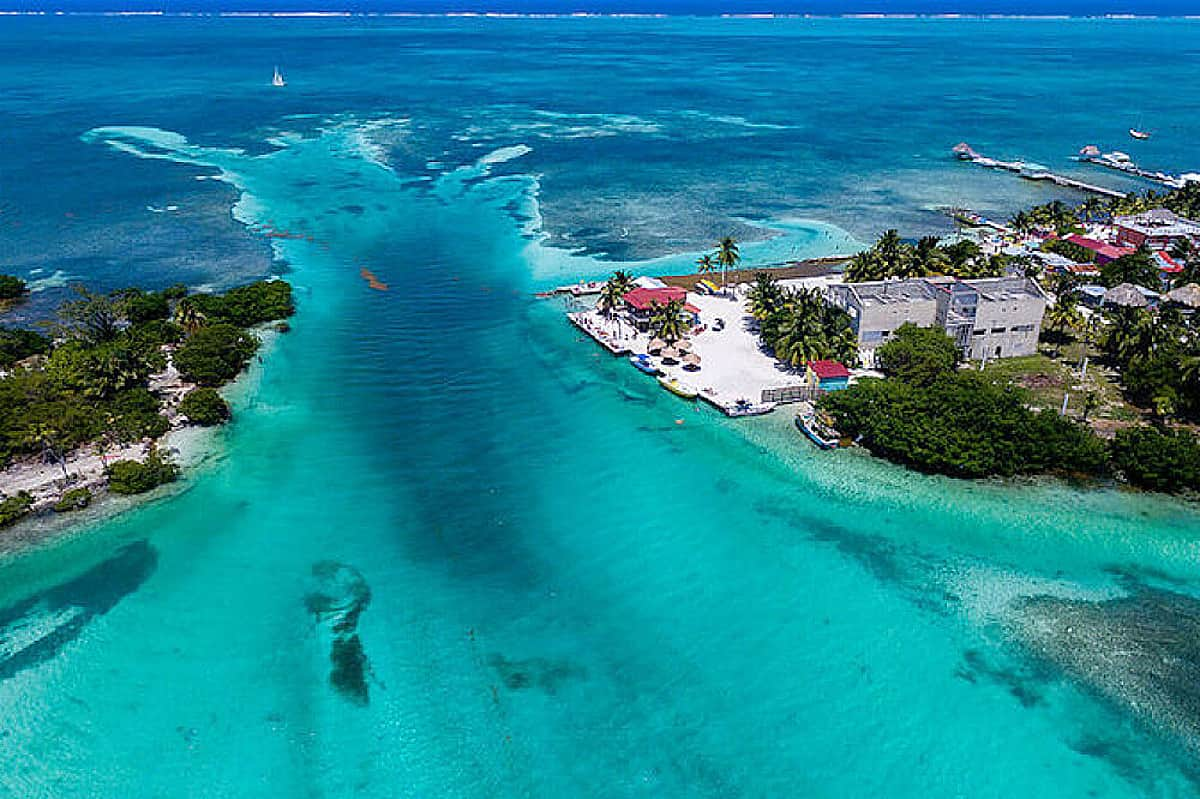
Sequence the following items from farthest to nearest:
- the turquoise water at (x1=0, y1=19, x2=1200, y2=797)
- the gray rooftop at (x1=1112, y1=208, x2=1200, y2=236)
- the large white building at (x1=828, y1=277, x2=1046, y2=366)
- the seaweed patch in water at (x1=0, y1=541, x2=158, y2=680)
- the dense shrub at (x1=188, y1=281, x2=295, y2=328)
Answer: the gray rooftop at (x1=1112, y1=208, x2=1200, y2=236)
the dense shrub at (x1=188, y1=281, x2=295, y2=328)
the large white building at (x1=828, y1=277, x2=1046, y2=366)
the seaweed patch in water at (x1=0, y1=541, x2=158, y2=680)
the turquoise water at (x1=0, y1=19, x2=1200, y2=797)

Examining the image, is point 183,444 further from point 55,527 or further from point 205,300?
point 205,300

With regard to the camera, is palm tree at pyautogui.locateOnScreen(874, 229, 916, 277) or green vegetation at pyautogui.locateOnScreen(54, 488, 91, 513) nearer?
green vegetation at pyautogui.locateOnScreen(54, 488, 91, 513)

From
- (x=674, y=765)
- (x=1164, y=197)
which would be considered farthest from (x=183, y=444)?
(x=1164, y=197)

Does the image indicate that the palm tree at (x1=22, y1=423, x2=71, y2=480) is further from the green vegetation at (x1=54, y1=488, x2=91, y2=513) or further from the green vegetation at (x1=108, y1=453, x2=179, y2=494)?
the green vegetation at (x1=108, y1=453, x2=179, y2=494)

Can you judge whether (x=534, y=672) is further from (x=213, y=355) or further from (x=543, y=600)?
(x=213, y=355)

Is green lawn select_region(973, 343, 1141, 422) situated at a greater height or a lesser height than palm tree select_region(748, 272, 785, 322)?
lesser

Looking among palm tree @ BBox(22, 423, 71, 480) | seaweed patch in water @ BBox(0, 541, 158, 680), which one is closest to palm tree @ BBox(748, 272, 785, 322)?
seaweed patch in water @ BBox(0, 541, 158, 680)

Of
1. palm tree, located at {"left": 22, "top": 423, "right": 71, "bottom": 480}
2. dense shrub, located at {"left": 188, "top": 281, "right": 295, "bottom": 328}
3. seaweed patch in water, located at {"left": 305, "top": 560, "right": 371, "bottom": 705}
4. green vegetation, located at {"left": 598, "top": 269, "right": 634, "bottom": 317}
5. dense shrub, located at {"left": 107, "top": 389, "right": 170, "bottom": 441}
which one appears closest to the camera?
seaweed patch in water, located at {"left": 305, "top": 560, "right": 371, "bottom": 705}
